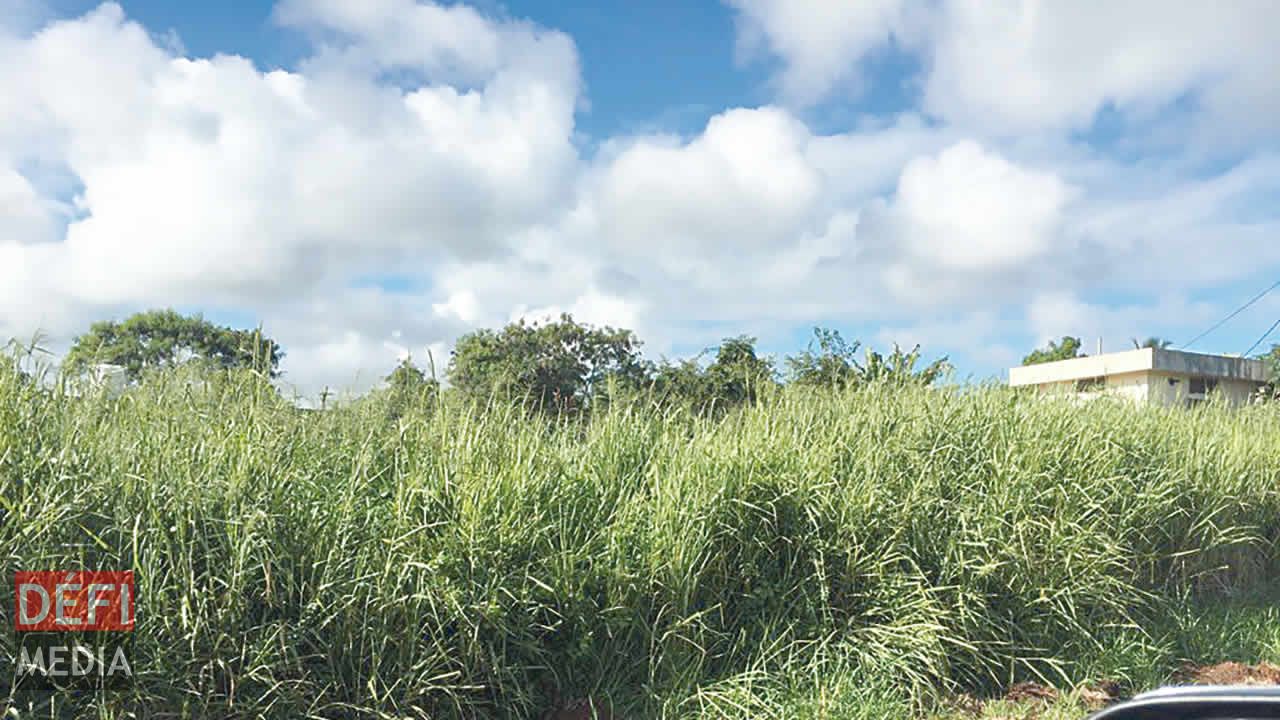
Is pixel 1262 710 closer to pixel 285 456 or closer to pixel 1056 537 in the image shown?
pixel 285 456

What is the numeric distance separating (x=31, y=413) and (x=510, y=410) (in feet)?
6.72

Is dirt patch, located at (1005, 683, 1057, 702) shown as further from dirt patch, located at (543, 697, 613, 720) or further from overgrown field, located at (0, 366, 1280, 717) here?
dirt patch, located at (543, 697, 613, 720)

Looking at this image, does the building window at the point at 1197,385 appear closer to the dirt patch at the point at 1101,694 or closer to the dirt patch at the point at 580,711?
the dirt patch at the point at 1101,694

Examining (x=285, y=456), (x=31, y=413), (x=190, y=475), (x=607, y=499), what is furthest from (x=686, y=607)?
(x=31, y=413)

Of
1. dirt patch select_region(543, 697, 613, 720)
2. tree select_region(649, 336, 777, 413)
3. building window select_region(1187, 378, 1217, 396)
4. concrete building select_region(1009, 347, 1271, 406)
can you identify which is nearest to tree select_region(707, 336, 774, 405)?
tree select_region(649, 336, 777, 413)

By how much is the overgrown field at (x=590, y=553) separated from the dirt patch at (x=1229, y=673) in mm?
182

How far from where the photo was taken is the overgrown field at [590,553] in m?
3.29

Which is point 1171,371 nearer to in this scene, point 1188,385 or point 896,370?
point 1188,385

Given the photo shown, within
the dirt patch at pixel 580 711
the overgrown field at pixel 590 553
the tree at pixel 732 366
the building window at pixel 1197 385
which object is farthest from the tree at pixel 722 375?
the building window at pixel 1197 385

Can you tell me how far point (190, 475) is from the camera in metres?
3.43

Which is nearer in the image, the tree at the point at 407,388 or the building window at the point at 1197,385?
the tree at the point at 407,388

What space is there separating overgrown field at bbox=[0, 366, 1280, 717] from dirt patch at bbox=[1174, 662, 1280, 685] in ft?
0.60

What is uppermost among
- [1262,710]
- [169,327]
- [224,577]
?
[169,327]

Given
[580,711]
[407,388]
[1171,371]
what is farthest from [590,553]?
[1171,371]
